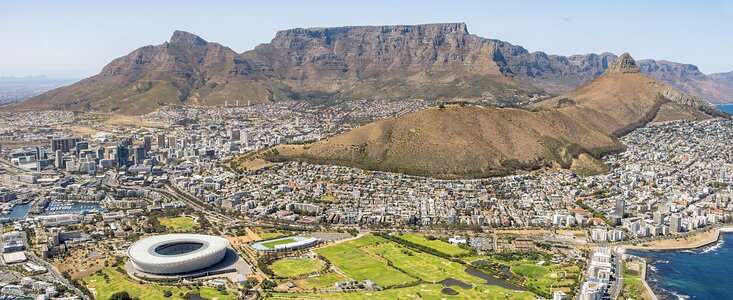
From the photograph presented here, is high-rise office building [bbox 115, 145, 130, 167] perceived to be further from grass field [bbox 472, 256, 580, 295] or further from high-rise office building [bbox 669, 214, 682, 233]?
high-rise office building [bbox 669, 214, 682, 233]

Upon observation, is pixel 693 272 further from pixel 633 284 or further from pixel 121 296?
pixel 121 296

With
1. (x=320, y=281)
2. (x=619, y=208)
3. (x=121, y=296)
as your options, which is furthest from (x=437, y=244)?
(x=121, y=296)

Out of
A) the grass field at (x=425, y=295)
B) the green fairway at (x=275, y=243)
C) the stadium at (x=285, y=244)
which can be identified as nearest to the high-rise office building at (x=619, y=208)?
the grass field at (x=425, y=295)

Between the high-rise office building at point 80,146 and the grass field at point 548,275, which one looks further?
the high-rise office building at point 80,146

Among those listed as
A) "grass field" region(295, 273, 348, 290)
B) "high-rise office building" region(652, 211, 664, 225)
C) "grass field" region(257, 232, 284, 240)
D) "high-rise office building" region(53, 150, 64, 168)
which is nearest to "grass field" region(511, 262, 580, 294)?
"grass field" region(295, 273, 348, 290)

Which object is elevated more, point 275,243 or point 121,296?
point 275,243

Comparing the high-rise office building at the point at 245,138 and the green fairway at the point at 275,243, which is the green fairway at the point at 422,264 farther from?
the high-rise office building at the point at 245,138
